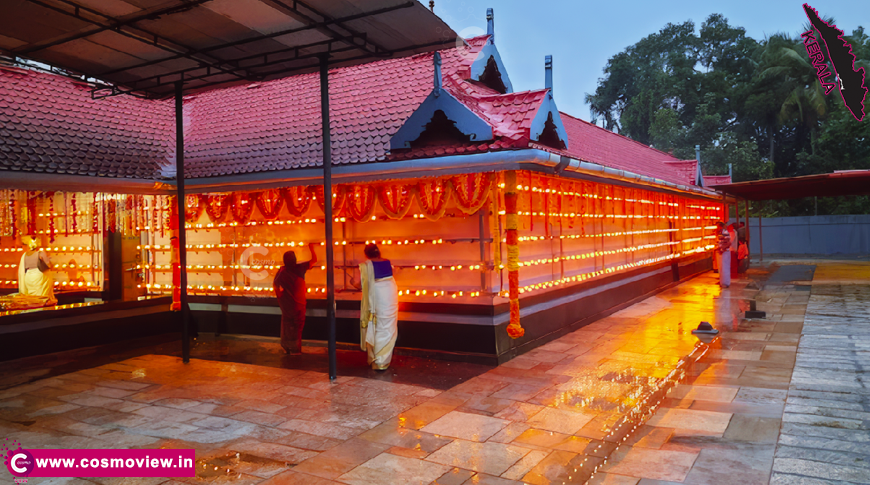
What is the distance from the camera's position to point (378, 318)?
26.9ft

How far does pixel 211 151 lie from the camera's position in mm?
10961

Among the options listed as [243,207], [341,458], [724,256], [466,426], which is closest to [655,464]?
[466,426]

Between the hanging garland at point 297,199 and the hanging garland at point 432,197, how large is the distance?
2161 mm

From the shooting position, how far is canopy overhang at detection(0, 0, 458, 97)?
630cm

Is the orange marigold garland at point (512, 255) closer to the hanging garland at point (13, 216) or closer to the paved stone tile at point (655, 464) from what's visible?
the paved stone tile at point (655, 464)

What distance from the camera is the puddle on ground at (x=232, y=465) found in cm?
474

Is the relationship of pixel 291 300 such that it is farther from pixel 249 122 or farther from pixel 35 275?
pixel 35 275

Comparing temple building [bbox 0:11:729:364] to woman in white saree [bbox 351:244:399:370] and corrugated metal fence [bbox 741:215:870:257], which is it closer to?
woman in white saree [bbox 351:244:399:370]

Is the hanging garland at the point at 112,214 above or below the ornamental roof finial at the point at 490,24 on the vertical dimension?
below

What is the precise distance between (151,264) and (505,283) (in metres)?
7.66

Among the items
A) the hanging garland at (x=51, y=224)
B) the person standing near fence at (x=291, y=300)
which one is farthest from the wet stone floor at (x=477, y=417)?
the hanging garland at (x=51, y=224)

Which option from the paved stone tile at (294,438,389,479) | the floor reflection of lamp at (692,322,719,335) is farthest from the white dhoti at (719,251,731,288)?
the paved stone tile at (294,438,389,479)

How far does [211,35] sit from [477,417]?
5.53 m

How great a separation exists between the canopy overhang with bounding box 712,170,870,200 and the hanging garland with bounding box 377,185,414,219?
39.5ft
